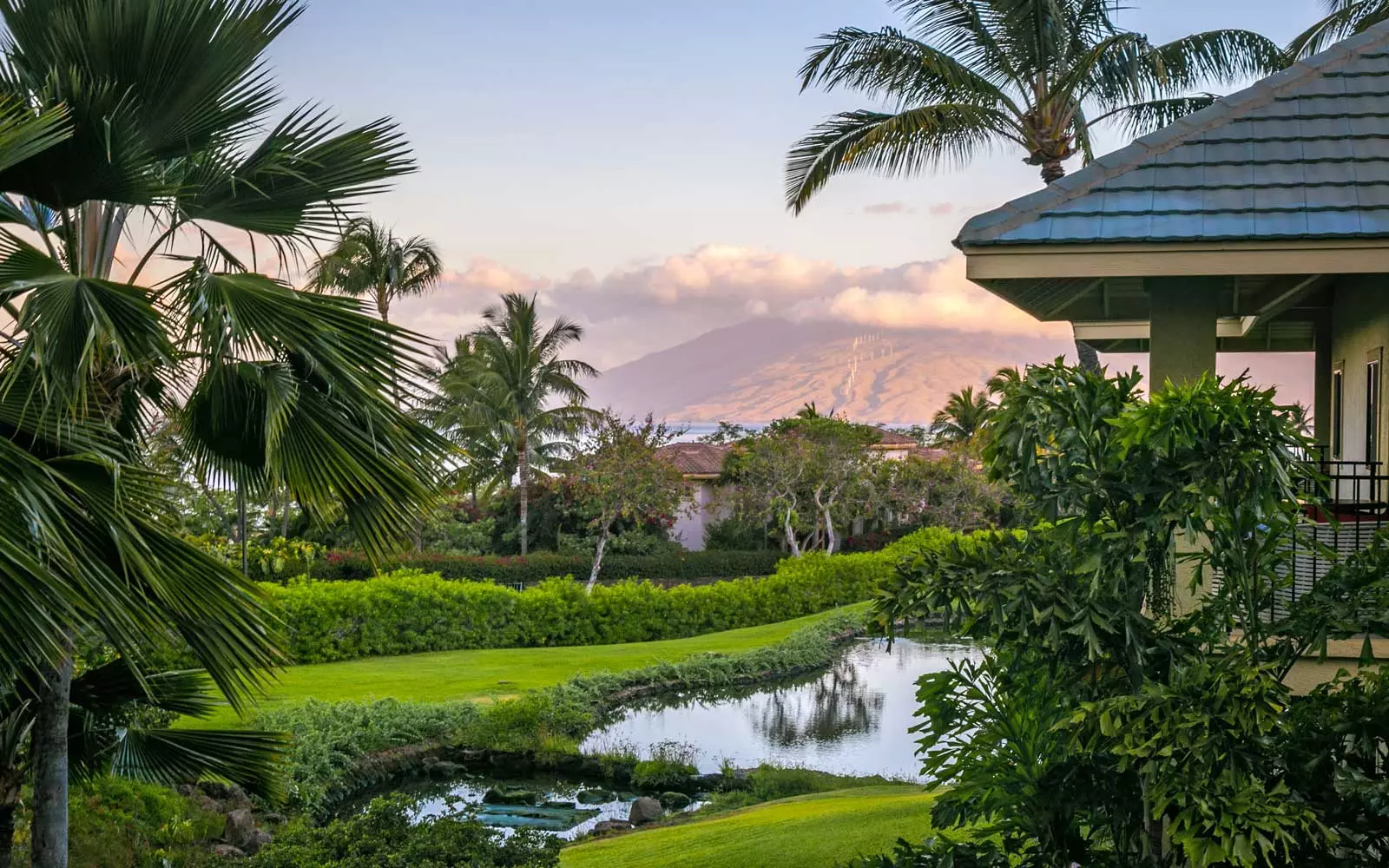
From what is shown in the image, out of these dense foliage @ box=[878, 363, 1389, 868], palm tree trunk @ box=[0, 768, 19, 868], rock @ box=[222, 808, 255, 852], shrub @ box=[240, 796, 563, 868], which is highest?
dense foliage @ box=[878, 363, 1389, 868]

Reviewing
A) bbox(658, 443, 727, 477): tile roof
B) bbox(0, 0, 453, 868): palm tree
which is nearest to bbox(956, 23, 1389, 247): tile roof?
bbox(0, 0, 453, 868): palm tree

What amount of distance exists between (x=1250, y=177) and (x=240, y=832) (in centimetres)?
976

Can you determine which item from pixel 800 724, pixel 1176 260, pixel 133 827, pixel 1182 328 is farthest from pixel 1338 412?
pixel 133 827

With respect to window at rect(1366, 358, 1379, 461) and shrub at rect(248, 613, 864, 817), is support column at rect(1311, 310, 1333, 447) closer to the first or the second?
window at rect(1366, 358, 1379, 461)

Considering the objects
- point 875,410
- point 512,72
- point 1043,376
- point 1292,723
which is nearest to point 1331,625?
point 1292,723

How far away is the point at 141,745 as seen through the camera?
689 centimetres

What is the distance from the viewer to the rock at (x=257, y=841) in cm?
1074

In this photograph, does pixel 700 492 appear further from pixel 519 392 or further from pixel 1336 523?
pixel 1336 523

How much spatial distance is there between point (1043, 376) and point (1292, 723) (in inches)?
65.7

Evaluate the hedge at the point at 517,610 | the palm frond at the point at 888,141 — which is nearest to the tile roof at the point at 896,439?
the hedge at the point at 517,610

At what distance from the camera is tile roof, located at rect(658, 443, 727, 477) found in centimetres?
4525

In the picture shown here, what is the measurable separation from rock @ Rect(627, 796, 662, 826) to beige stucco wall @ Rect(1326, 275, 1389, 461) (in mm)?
7741

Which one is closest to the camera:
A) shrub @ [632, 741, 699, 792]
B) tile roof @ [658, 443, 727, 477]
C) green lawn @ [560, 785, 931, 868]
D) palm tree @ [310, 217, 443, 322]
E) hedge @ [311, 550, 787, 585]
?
green lawn @ [560, 785, 931, 868]

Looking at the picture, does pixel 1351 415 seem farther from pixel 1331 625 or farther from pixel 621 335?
pixel 621 335
